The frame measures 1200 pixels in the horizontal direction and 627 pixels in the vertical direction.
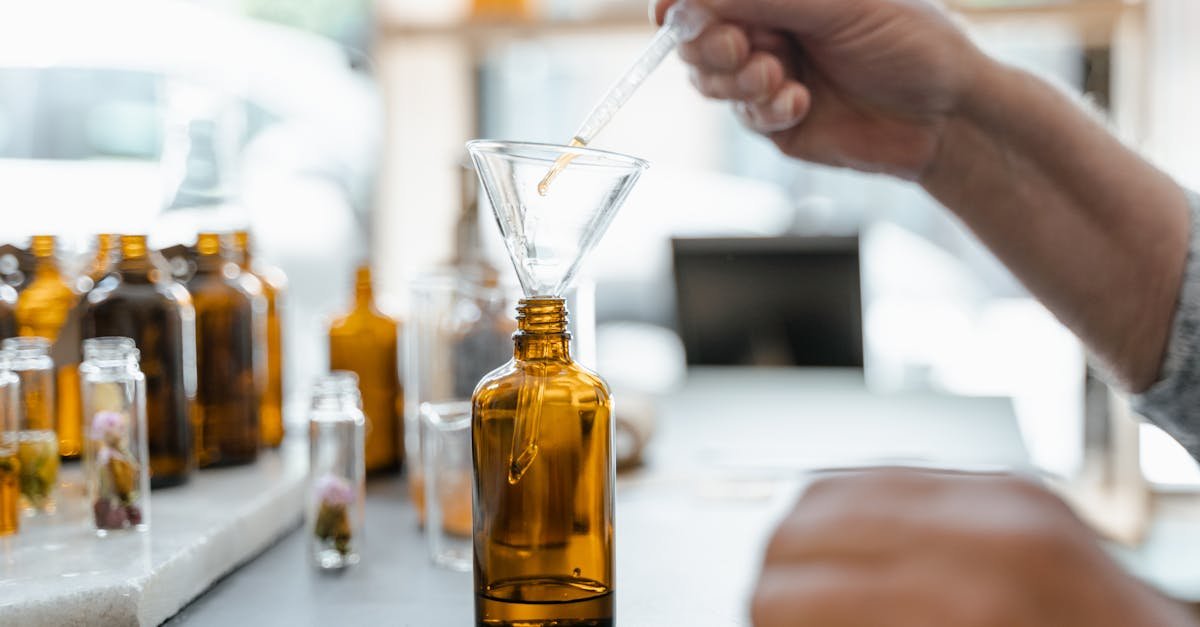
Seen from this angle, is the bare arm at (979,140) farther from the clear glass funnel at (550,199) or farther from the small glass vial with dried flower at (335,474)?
the small glass vial with dried flower at (335,474)

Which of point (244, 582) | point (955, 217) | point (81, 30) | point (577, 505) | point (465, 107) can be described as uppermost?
point (81, 30)

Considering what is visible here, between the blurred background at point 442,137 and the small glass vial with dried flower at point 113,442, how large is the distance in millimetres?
688

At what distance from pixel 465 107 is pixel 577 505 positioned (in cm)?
163

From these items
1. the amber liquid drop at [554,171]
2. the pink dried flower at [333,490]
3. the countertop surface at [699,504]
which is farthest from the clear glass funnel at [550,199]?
the pink dried flower at [333,490]

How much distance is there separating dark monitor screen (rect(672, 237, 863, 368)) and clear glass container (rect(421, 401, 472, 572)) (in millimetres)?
1297

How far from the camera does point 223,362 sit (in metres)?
1.26

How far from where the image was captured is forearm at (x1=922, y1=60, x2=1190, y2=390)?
3.54 feet

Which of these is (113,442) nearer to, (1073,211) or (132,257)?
(132,257)

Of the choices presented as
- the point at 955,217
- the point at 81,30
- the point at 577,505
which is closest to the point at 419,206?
the point at 81,30

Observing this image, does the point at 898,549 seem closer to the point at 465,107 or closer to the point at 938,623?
the point at 938,623

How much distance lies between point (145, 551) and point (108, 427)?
5.3 inches

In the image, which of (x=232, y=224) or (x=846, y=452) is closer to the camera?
(x=232, y=224)

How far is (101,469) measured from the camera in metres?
0.95

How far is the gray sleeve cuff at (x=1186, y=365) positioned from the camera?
1.06 m
